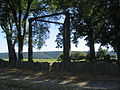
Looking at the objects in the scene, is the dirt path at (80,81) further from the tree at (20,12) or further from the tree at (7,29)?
the tree at (7,29)

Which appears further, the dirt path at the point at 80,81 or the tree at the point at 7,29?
the tree at the point at 7,29

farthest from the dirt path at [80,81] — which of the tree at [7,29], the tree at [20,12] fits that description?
the tree at [7,29]

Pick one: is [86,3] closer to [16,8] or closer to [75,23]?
[16,8]

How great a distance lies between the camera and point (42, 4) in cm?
2831

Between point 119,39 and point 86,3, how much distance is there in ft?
13.6

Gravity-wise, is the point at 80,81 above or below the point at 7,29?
below

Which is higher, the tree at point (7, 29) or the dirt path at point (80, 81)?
the tree at point (7, 29)

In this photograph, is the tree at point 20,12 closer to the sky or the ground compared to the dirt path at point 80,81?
closer to the sky

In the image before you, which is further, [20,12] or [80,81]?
[20,12]

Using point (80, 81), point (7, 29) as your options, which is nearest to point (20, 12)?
point (7, 29)

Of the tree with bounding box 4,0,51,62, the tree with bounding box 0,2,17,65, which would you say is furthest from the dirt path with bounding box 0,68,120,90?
the tree with bounding box 0,2,17,65

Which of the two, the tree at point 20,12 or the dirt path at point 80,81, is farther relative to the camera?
the tree at point 20,12

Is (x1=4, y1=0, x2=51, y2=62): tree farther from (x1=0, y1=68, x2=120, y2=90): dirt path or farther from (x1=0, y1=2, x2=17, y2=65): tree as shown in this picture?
(x1=0, y1=68, x2=120, y2=90): dirt path

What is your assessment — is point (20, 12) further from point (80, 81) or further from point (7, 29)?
point (80, 81)
